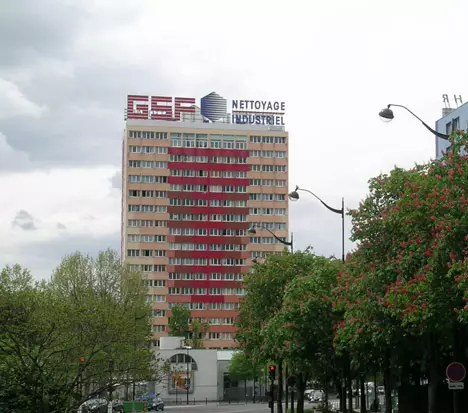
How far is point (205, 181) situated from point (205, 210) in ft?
16.2

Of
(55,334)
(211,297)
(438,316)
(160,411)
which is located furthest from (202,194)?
(438,316)

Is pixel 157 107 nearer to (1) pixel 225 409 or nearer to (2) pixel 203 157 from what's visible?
(2) pixel 203 157

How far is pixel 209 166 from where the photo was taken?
159 m

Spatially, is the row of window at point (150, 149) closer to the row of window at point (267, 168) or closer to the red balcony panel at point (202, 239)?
the red balcony panel at point (202, 239)

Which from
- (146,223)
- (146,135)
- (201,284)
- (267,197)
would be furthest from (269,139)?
(201,284)

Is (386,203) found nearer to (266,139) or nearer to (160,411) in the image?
(160,411)

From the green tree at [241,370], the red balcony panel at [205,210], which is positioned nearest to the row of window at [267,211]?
the red balcony panel at [205,210]

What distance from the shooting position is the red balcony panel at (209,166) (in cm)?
15775

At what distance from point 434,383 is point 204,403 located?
88.9 m

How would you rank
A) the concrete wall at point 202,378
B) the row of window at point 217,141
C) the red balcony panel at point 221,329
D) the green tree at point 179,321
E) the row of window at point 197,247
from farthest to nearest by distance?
1. the row of window at point 217,141
2. the row of window at point 197,247
3. the red balcony panel at point 221,329
4. the green tree at point 179,321
5. the concrete wall at point 202,378

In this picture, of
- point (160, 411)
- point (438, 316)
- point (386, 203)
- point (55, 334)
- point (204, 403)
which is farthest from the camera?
point (204, 403)

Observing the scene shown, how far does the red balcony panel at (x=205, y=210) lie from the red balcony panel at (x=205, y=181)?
4.16 meters

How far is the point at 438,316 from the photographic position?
2800cm

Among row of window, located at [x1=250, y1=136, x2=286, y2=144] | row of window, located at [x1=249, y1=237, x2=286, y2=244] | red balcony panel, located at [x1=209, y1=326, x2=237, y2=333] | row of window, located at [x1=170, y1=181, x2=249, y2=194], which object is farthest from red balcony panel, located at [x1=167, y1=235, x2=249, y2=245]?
row of window, located at [x1=250, y1=136, x2=286, y2=144]
